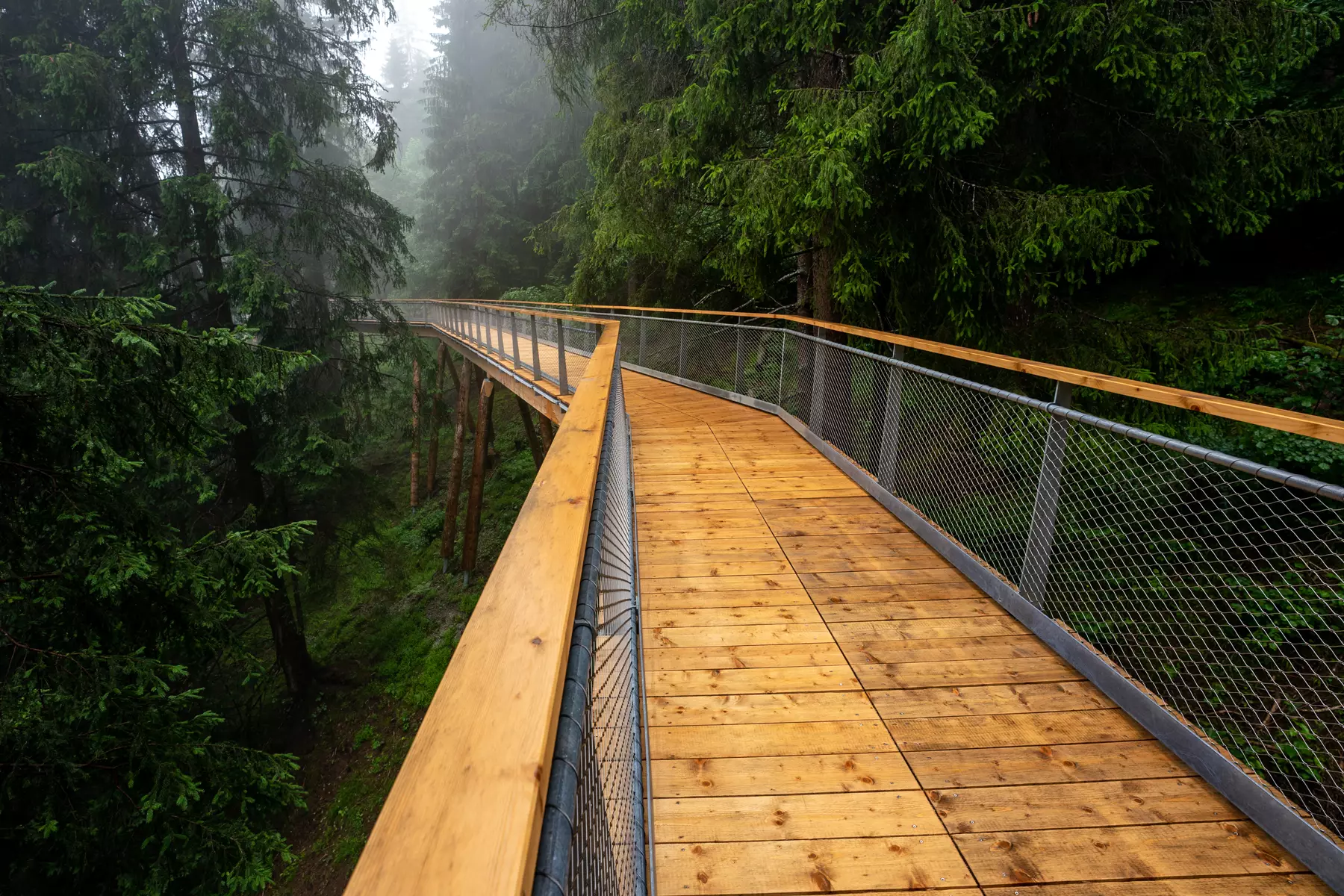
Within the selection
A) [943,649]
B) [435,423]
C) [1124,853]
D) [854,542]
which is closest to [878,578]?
[854,542]

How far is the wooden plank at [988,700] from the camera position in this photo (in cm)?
264

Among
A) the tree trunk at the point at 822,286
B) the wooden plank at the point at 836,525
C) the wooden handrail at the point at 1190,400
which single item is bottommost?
the wooden plank at the point at 836,525

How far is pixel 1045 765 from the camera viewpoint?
92.7 inches

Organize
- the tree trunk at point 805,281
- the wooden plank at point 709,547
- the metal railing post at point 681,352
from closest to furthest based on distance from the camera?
the wooden plank at point 709,547 → the tree trunk at point 805,281 → the metal railing post at point 681,352

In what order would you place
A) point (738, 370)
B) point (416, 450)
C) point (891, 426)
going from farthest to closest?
point (416, 450) < point (738, 370) < point (891, 426)

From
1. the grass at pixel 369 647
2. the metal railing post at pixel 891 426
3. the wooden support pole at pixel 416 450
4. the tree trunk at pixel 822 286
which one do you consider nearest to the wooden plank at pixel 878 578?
the metal railing post at pixel 891 426

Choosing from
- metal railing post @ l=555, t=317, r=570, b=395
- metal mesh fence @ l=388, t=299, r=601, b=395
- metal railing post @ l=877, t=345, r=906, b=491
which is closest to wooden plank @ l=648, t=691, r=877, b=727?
metal railing post @ l=877, t=345, r=906, b=491

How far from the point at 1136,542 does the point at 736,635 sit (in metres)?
3.68

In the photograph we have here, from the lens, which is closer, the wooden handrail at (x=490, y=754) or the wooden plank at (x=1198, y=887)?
the wooden handrail at (x=490, y=754)

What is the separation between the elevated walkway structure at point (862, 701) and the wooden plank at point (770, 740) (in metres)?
0.01

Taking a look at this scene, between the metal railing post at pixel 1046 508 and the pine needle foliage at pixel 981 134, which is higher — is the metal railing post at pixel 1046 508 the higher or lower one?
the lower one

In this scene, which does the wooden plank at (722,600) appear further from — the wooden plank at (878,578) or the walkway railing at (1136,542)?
the walkway railing at (1136,542)

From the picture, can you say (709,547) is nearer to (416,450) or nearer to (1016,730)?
(1016,730)

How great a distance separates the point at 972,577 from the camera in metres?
3.71
